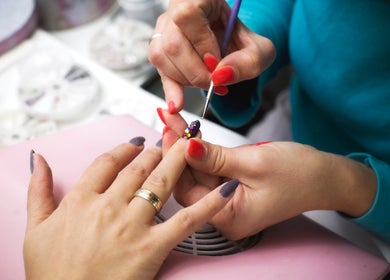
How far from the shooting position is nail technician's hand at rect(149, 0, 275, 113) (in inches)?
17.7

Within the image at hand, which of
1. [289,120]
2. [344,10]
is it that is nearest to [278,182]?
[344,10]

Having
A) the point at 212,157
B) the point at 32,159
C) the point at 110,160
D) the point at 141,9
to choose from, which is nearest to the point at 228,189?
the point at 212,157

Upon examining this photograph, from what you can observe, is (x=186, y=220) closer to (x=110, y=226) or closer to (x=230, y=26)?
(x=110, y=226)

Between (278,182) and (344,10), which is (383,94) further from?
(278,182)

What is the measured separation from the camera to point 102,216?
404 millimetres

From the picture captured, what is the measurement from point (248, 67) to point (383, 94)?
0.21 meters

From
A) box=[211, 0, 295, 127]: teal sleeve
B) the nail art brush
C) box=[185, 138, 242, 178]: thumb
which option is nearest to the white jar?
box=[211, 0, 295, 127]: teal sleeve

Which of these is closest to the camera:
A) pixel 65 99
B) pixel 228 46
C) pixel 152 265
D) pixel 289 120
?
pixel 152 265

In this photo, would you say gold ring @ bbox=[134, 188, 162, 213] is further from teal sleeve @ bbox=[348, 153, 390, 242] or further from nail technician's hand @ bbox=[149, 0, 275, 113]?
teal sleeve @ bbox=[348, 153, 390, 242]

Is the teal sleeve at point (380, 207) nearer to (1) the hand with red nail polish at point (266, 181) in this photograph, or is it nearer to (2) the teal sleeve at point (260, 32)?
(1) the hand with red nail polish at point (266, 181)

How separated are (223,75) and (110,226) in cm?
20

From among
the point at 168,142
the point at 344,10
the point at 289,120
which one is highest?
the point at 344,10

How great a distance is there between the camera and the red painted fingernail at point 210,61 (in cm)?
47

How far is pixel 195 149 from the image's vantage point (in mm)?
417
